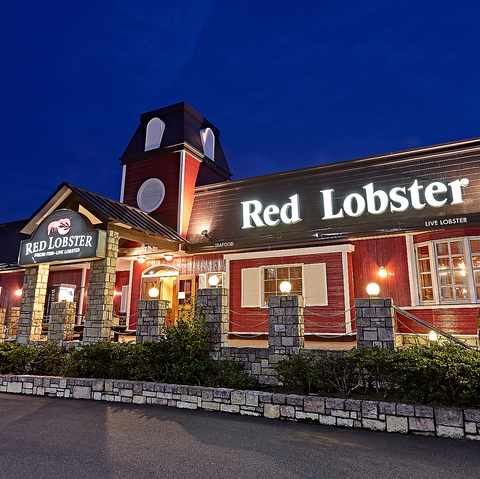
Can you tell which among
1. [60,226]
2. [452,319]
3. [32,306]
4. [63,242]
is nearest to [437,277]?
[452,319]

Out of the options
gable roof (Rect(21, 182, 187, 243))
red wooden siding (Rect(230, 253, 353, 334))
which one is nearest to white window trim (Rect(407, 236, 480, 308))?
red wooden siding (Rect(230, 253, 353, 334))

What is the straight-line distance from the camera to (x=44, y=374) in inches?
378

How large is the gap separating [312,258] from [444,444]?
7562mm

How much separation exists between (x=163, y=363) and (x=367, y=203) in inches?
292

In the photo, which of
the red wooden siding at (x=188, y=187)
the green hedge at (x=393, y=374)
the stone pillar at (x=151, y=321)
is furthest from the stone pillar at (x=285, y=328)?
the red wooden siding at (x=188, y=187)

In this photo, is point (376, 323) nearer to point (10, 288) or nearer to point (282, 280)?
point (282, 280)

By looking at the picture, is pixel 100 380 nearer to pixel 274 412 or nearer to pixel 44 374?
pixel 44 374

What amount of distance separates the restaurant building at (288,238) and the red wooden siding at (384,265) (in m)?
0.03

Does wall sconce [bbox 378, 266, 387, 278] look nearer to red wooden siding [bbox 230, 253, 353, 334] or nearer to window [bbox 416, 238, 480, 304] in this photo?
window [bbox 416, 238, 480, 304]

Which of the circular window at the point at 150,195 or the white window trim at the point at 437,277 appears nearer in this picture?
the white window trim at the point at 437,277

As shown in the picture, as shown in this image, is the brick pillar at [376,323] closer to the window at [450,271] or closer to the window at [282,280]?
the window at [450,271]

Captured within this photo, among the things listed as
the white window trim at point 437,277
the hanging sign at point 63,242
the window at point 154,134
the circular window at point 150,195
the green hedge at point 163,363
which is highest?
the window at point 154,134

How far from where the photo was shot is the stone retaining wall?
5164 millimetres

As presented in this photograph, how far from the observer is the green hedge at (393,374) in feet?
18.2
